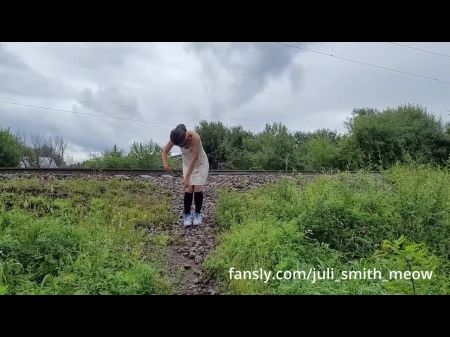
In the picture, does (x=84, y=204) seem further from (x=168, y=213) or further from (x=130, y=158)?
(x=130, y=158)

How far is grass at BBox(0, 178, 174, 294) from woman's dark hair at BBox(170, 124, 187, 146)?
43.1 inches

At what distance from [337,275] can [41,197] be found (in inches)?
154

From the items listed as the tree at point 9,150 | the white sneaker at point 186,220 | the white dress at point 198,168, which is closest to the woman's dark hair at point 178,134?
the white dress at point 198,168

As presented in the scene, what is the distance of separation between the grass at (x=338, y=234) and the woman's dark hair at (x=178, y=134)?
123 cm

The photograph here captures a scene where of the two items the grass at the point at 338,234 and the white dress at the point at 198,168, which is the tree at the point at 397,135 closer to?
the grass at the point at 338,234

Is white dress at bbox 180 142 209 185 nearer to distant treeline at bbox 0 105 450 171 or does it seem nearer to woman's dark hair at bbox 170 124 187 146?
woman's dark hair at bbox 170 124 187 146

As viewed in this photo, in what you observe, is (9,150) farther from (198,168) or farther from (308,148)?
(308,148)

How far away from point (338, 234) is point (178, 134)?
2.22 meters

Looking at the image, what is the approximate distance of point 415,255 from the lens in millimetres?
3172

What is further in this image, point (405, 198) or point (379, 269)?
point (405, 198)

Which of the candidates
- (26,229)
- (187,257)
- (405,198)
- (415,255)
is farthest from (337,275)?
(26,229)

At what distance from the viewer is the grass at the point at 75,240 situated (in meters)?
3.23

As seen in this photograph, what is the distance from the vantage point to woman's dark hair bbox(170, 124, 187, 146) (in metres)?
4.72
